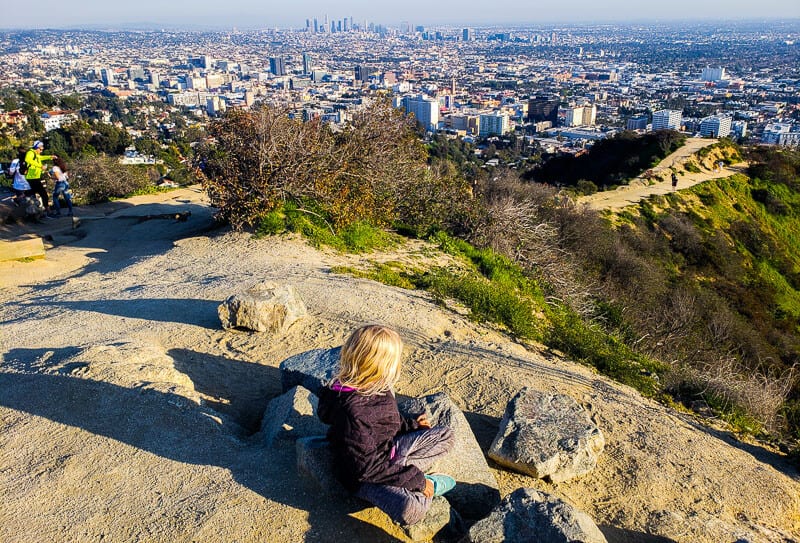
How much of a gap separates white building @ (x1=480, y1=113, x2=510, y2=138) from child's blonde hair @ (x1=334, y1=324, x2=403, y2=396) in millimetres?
81087


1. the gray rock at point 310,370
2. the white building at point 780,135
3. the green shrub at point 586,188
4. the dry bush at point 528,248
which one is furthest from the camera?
the white building at point 780,135

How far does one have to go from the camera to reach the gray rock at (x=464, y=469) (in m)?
4.09

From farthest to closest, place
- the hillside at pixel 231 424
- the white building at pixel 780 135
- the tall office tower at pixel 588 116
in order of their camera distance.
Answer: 1. the tall office tower at pixel 588 116
2. the white building at pixel 780 135
3. the hillside at pixel 231 424

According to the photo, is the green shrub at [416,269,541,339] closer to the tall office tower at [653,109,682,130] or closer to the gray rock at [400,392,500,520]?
the gray rock at [400,392,500,520]

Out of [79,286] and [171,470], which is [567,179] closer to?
[79,286]

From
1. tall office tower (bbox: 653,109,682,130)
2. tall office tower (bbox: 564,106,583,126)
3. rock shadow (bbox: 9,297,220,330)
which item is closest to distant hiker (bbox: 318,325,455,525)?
rock shadow (bbox: 9,297,220,330)

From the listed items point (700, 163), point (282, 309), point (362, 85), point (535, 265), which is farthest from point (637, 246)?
point (362, 85)

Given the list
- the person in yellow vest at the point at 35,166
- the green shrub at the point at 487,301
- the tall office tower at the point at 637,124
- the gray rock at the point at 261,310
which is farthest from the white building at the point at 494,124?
the gray rock at the point at 261,310

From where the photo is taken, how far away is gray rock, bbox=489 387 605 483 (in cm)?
464

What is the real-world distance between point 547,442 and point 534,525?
1.30m

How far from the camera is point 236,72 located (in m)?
151

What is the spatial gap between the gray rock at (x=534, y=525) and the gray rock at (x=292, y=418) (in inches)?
63.4

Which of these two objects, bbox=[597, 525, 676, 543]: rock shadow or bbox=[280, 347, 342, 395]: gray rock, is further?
bbox=[280, 347, 342, 395]: gray rock

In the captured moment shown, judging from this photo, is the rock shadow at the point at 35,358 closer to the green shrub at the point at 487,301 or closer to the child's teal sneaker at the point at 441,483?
the child's teal sneaker at the point at 441,483
